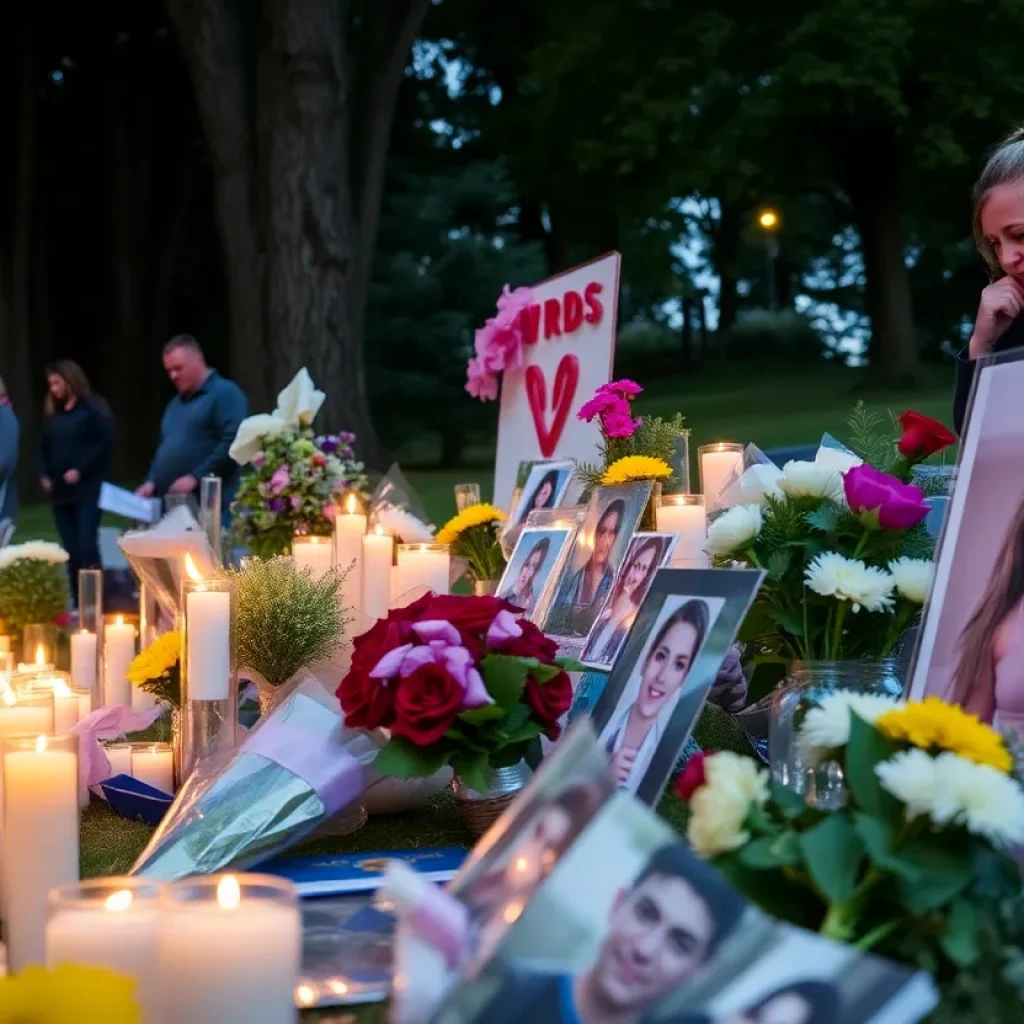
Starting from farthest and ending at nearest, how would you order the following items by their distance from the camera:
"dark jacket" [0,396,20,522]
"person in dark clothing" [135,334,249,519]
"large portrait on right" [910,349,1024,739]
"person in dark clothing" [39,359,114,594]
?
"person in dark clothing" [39,359,114,594] → "dark jacket" [0,396,20,522] → "person in dark clothing" [135,334,249,519] → "large portrait on right" [910,349,1024,739]

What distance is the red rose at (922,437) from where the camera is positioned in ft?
6.62

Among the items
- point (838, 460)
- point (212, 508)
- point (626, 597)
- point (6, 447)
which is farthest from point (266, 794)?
point (6, 447)

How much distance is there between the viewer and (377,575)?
8.87 ft

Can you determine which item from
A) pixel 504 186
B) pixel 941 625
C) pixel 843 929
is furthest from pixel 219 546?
pixel 504 186

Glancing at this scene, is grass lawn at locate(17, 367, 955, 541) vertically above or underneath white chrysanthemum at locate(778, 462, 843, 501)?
above

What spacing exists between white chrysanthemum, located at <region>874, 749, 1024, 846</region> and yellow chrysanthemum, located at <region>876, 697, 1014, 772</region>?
1.0 inches

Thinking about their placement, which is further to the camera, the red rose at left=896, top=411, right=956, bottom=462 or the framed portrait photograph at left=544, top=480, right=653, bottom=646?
the framed portrait photograph at left=544, top=480, right=653, bottom=646

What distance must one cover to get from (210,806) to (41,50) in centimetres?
1809

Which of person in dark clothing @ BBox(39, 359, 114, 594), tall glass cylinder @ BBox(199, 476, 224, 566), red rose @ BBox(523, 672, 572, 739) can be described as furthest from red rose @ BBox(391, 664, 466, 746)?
person in dark clothing @ BBox(39, 359, 114, 594)

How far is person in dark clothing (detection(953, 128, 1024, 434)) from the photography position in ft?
6.82

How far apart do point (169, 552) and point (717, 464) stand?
1.15 metres

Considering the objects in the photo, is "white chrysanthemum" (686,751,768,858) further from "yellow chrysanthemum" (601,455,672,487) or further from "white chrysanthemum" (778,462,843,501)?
"yellow chrysanthemum" (601,455,672,487)

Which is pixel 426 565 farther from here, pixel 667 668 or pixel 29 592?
pixel 29 592

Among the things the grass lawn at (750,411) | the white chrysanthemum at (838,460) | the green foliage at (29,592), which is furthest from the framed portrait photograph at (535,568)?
the grass lawn at (750,411)
